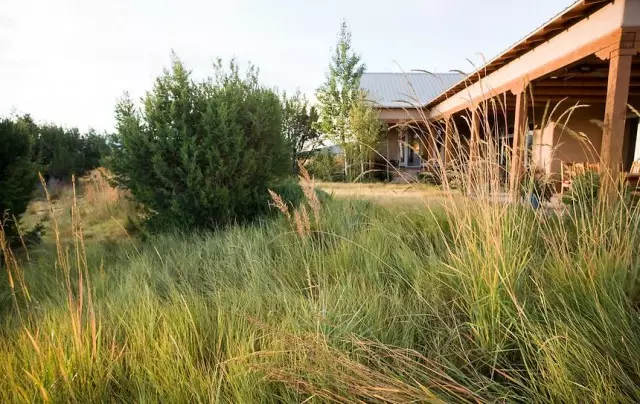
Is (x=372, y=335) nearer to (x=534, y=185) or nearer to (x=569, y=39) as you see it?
(x=534, y=185)

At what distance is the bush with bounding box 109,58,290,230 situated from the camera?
4.34 meters

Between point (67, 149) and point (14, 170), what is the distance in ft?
37.3

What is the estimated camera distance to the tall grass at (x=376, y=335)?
4.10ft

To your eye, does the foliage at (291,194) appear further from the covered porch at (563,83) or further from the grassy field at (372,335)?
the grassy field at (372,335)

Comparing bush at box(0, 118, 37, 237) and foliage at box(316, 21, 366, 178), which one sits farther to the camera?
foliage at box(316, 21, 366, 178)

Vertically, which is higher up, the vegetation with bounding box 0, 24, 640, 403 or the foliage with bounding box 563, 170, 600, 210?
the foliage with bounding box 563, 170, 600, 210

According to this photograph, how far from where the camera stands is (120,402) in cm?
139

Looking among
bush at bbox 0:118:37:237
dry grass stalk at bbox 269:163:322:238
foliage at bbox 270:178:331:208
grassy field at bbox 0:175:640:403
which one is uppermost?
bush at bbox 0:118:37:237

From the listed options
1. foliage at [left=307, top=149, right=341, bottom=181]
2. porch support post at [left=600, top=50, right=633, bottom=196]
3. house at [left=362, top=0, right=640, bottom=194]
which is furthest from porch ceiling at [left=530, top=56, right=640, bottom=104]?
foliage at [left=307, top=149, right=341, bottom=181]

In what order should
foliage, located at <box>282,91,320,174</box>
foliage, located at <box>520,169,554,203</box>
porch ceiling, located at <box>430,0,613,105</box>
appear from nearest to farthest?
foliage, located at <box>520,169,554,203</box>, porch ceiling, located at <box>430,0,613,105</box>, foliage, located at <box>282,91,320,174</box>

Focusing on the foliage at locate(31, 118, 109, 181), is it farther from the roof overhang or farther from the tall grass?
the roof overhang

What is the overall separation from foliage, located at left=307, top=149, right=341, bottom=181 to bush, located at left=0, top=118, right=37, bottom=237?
371 inches

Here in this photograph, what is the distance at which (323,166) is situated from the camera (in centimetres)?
1368

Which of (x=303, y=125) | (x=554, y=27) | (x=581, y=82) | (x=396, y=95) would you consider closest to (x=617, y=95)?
(x=554, y=27)
